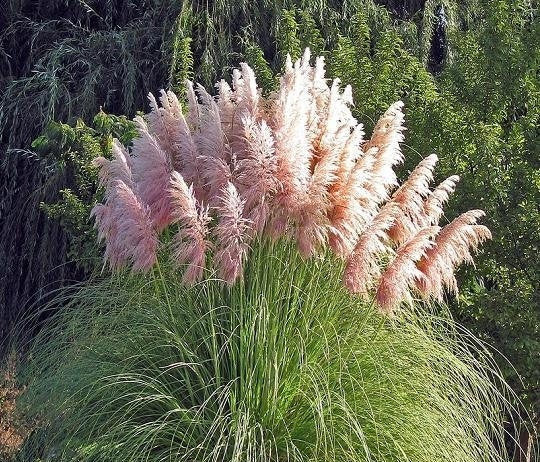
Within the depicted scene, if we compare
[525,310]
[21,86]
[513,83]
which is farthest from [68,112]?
[525,310]

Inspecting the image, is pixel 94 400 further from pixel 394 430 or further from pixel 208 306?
pixel 394 430

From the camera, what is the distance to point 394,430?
3.37 m

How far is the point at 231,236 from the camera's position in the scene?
3398 millimetres

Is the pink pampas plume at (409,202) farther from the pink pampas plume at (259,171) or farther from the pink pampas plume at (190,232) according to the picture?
the pink pampas plume at (190,232)

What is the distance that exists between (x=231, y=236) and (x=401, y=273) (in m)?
0.69

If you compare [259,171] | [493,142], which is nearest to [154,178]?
[259,171]

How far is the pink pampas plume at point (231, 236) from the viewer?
3.37 meters

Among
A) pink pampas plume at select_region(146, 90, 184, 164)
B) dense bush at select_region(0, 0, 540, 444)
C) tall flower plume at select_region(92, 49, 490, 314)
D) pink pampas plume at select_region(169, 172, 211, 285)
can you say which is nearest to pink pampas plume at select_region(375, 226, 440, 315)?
tall flower plume at select_region(92, 49, 490, 314)

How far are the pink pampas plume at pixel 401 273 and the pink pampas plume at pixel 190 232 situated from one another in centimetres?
72

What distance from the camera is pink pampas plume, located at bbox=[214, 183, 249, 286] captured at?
337 cm

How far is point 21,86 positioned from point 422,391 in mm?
4617

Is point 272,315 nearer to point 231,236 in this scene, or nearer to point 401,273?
point 231,236

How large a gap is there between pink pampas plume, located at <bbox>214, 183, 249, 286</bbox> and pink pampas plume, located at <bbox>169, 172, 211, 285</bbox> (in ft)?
0.22

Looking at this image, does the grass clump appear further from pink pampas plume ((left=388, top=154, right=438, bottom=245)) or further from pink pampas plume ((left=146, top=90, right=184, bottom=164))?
pink pampas plume ((left=146, top=90, right=184, bottom=164))
